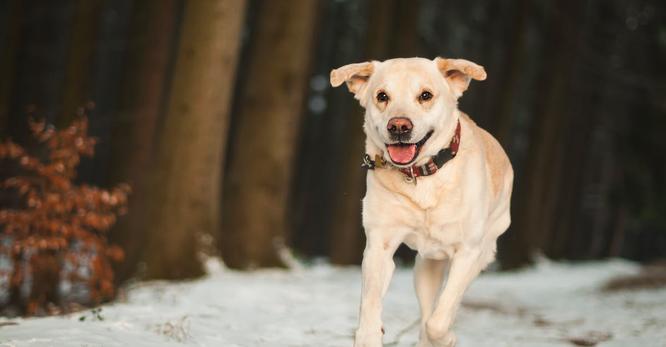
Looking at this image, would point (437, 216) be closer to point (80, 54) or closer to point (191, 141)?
point (191, 141)

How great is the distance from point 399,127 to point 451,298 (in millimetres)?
1131

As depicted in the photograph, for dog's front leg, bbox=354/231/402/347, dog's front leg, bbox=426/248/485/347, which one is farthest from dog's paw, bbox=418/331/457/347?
dog's front leg, bbox=354/231/402/347

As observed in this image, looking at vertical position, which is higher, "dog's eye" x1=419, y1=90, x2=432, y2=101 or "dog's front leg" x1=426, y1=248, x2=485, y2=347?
"dog's eye" x1=419, y1=90, x2=432, y2=101

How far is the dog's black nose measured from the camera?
499 centimetres

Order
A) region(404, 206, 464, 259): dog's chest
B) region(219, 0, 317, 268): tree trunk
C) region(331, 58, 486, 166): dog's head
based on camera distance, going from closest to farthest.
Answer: region(331, 58, 486, 166): dog's head, region(404, 206, 464, 259): dog's chest, region(219, 0, 317, 268): tree trunk

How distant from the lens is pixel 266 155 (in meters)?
12.4

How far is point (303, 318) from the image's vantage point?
767cm

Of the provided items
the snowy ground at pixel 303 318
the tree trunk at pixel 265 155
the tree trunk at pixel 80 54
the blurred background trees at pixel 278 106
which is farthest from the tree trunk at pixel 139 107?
the snowy ground at pixel 303 318

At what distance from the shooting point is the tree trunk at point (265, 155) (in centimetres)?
1235

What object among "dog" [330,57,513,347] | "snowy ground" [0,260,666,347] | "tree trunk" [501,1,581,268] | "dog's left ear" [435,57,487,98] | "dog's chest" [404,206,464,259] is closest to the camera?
"dog" [330,57,513,347]

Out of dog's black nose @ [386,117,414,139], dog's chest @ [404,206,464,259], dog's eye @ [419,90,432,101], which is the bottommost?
dog's chest @ [404,206,464,259]

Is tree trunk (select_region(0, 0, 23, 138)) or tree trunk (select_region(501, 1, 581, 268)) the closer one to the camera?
tree trunk (select_region(0, 0, 23, 138))

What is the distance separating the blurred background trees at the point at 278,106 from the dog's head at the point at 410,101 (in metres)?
4.95

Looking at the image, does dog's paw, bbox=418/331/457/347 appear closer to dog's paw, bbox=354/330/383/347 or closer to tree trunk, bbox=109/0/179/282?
dog's paw, bbox=354/330/383/347
